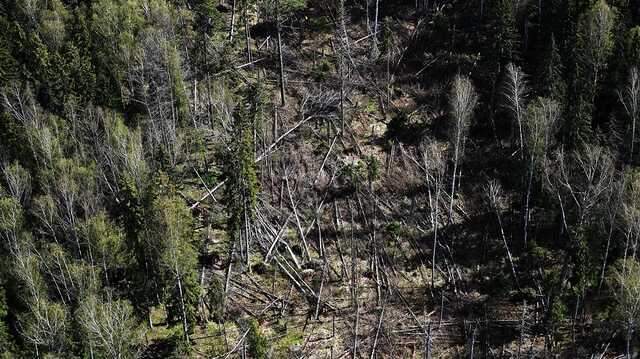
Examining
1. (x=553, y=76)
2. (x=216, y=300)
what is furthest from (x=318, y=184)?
(x=553, y=76)

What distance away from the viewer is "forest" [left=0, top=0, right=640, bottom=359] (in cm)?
4778

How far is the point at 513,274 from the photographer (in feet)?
174

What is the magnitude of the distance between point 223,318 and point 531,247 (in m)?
26.0

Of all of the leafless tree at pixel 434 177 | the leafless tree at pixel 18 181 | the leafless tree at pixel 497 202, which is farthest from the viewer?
the leafless tree at pixel 434 177

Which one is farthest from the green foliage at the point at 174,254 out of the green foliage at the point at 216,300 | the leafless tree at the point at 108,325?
the leafless tree at the point at 108,325

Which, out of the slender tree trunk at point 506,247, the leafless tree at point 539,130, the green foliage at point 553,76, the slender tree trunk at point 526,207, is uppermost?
the green foliage at point 553,76

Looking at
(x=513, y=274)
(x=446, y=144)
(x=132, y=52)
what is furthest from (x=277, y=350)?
(x=132, y=52)

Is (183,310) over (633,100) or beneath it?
beneath

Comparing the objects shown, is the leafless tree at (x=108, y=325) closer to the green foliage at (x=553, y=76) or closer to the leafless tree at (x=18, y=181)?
the leafless tree at (x=18, y=181)

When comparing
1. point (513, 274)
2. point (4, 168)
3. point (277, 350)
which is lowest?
point (277, 350)

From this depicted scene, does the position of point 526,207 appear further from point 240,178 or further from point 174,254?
point 174,254

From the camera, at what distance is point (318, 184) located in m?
61.4

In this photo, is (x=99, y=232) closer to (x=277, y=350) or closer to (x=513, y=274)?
(x=277, y=350)

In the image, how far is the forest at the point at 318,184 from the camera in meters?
47.8
